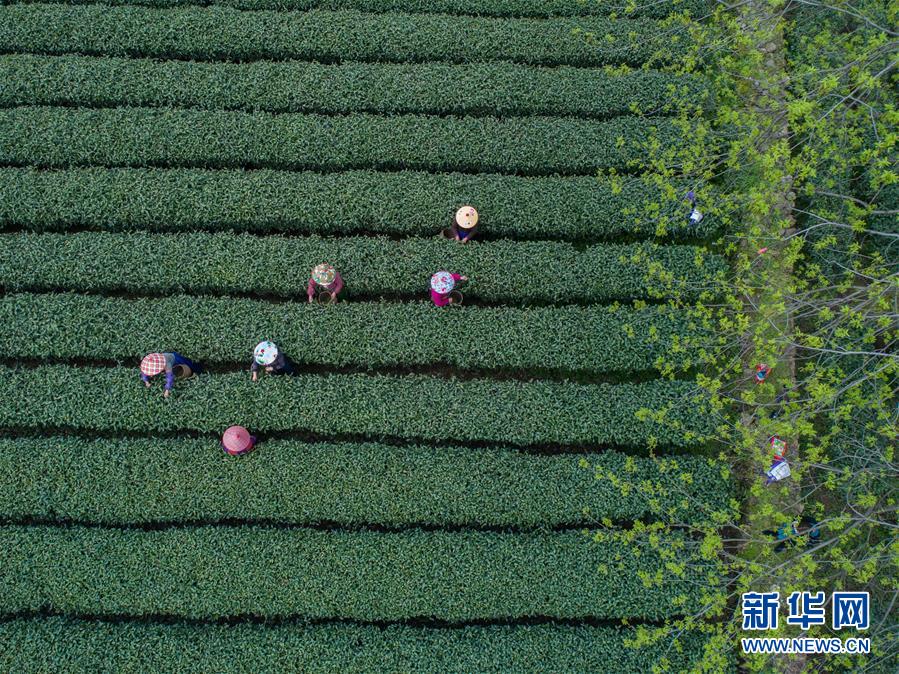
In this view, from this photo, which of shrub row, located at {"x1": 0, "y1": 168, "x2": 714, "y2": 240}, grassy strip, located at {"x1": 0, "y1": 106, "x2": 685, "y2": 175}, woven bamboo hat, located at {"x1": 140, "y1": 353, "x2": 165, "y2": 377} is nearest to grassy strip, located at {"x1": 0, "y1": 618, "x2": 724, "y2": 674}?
woven bamboo hat, located at {"x1": 140, "y1": 353, "x2": 165, "y2": 377}

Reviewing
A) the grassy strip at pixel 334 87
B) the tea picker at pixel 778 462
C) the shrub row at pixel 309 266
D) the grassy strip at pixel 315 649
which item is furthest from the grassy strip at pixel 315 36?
the grassy strip at pixel 315 649

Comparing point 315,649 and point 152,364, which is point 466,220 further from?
point 315,649

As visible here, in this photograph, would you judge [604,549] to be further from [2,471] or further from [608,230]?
[2,471]

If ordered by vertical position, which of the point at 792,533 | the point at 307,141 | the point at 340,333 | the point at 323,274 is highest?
the point at 307,141

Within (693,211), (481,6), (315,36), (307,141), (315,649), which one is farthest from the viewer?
(481,6)

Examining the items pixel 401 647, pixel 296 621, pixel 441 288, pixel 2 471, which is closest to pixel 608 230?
pixel 441 288

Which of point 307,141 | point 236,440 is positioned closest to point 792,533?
point 236,440

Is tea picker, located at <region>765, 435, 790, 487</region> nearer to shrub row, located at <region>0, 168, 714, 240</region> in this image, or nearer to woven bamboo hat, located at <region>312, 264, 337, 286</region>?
shrub row, located at <region>0, 168, 714, 240</region>
